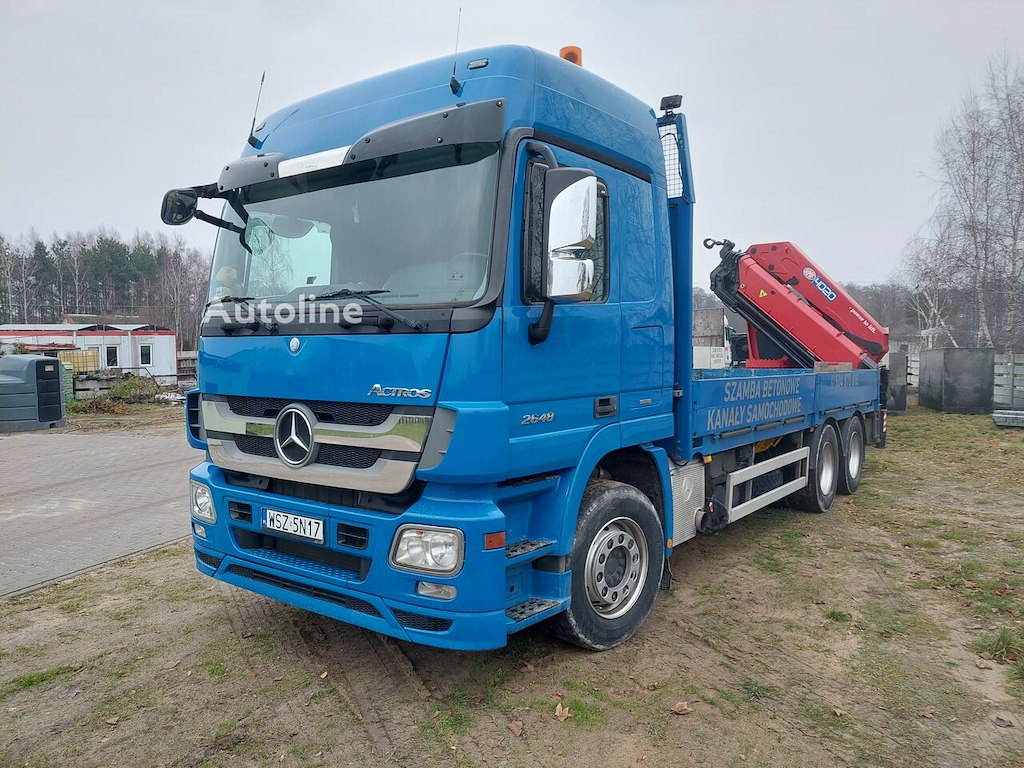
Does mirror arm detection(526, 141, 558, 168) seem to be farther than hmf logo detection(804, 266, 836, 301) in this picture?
No

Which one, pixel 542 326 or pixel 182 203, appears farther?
pixel 182 203

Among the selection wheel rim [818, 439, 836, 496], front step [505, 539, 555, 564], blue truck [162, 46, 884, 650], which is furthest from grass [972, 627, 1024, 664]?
wheel rim [818, 439, 836, 496]

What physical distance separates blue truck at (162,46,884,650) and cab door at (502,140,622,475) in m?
0.01

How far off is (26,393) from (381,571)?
679 inches

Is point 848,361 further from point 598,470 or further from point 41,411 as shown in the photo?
point 41,411

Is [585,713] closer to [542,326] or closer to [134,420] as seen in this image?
Answer: [542,326]

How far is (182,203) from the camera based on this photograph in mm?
4059

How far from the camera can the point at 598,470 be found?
402 centimetres

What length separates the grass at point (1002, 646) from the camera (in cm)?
384

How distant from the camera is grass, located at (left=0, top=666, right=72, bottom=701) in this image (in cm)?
355

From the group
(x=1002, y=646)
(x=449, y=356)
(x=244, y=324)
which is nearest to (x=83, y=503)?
(x=244, y=324)

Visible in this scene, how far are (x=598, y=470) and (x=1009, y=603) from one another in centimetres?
304

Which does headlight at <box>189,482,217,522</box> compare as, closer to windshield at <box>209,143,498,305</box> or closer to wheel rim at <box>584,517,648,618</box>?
windshield at <box>209,143,498,305</box>

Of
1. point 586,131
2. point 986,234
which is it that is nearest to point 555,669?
point 586,131
